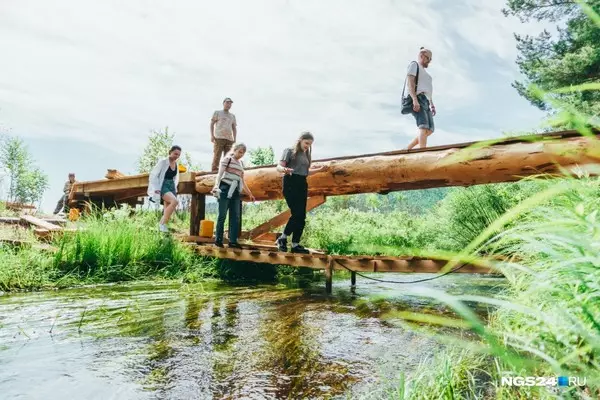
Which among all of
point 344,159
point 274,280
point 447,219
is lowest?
point 274,280

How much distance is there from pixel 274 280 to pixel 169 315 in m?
3.17

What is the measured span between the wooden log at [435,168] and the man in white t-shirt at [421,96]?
73 cm

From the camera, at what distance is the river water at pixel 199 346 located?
7.72 feet

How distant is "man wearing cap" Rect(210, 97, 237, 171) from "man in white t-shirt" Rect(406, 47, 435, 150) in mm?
4101

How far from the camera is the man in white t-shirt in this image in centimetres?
639

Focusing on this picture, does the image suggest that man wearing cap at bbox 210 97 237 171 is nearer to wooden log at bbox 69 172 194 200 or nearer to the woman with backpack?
wooden log at bbox 69 172 194 200

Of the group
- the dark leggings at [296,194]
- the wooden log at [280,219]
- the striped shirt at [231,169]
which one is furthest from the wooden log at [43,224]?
the dark leggings at [296,194]

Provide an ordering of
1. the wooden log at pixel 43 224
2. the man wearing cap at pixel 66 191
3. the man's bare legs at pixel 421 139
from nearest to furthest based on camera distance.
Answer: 1. the man's bare legs at pixel 421 139
2. the wooden log at pixel 43 224
3. the man wearing cap at pixel 66 191

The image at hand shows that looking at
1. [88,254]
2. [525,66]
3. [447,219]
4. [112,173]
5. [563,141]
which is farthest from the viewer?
[525,66]

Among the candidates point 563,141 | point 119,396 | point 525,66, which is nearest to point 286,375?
point 119,396

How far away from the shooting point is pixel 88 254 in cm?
630

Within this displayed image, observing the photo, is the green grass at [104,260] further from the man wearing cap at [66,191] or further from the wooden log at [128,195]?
the man wearing cap at [66,191]

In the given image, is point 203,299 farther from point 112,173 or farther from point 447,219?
point 447,219

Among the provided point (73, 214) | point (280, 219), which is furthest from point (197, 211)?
point (73, 214)
